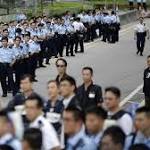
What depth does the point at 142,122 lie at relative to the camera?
774 centimetres

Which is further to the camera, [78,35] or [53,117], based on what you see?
[78,35]

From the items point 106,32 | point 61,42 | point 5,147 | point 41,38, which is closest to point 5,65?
point 41,38

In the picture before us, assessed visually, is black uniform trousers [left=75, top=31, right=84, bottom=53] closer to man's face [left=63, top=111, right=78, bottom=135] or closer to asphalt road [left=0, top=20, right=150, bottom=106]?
asphalt road [left=0, top=20, right=150, bottom=106]

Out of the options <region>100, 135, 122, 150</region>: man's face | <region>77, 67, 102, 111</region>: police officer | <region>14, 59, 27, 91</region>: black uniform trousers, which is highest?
<region>100, 135, 122, 150</region>: man's face

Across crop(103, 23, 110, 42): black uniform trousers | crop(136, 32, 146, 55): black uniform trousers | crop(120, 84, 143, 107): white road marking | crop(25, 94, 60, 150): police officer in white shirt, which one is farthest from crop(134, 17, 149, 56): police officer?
crop(25, 94, 60, 150): police officer in white shirt

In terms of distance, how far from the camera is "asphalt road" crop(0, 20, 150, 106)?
2034 centimetres

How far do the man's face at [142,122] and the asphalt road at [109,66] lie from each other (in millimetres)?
9554

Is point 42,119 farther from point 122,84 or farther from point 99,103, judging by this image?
point 122,84

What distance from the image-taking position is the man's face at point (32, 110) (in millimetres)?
8109

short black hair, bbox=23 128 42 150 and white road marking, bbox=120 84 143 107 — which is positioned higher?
short black hair, bbox=23 128 42 150

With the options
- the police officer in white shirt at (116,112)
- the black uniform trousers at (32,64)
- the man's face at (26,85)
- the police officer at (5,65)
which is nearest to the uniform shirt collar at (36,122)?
the police officer in white shirt at (116,112)

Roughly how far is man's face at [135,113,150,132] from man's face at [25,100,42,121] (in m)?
1.33

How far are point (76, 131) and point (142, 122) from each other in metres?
0.91

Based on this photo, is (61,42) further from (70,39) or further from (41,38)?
(41,38)
